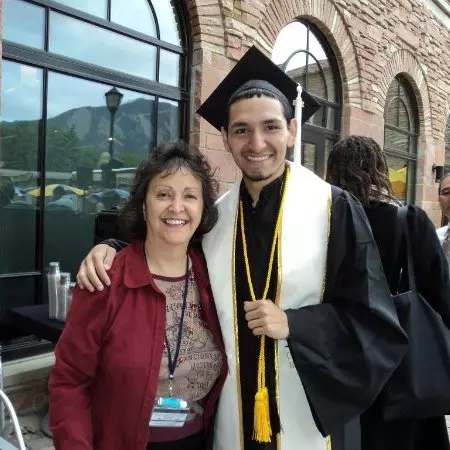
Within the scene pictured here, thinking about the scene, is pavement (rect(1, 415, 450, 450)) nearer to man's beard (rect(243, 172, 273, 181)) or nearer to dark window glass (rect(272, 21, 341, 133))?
man's beard (rect(243, 172, 273, 181))

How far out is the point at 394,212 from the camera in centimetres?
191

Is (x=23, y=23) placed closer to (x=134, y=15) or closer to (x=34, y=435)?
(x=134, y=15)

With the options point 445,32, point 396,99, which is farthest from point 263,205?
Result: point 445,32

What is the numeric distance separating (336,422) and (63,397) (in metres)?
0.83

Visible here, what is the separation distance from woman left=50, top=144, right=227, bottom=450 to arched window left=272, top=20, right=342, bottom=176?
4314 millimetres

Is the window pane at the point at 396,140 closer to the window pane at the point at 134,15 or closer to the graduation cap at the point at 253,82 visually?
the window pane at the point at 134,15

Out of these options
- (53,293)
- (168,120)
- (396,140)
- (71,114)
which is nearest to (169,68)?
(168,120)

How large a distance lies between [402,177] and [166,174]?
298 inches

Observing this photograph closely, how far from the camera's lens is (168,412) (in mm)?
1410

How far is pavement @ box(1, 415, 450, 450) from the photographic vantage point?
3.03m

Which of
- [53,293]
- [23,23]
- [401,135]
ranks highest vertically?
[401,135]

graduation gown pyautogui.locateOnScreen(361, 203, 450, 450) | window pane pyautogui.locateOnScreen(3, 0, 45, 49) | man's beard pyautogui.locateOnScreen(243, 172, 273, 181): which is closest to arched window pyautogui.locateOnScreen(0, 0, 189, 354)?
window pane pyautogui.locateOnScreen(3, 0, 45, 49)

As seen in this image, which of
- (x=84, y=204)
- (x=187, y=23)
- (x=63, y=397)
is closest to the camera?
(x=63, y=397)

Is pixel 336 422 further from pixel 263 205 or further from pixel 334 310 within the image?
pixel 263 205
